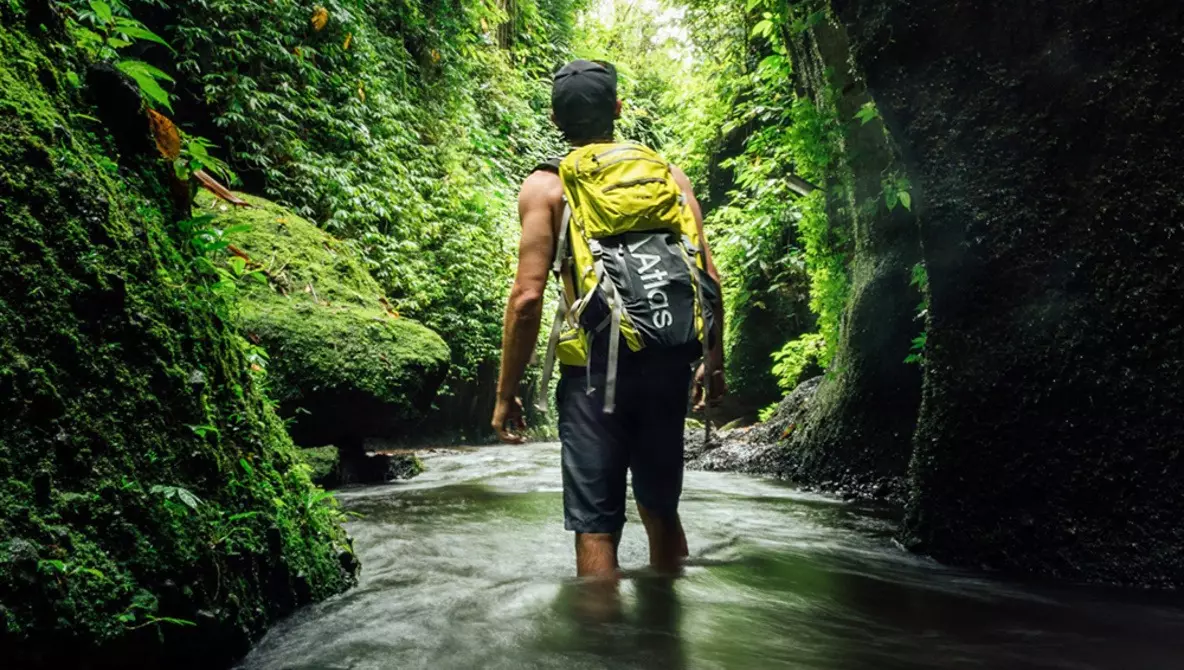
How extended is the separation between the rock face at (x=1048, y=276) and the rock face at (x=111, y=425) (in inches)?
116

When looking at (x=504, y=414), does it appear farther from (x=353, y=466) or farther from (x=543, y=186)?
(x=353, y=466)

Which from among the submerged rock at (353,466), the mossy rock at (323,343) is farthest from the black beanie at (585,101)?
the submerged rock at (353,466)

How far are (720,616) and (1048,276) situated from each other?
81.6 inches

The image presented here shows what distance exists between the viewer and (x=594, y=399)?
280cm

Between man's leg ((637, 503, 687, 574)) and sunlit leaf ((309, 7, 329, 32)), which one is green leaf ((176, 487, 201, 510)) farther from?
sunlit leaf ((309, 7, 329, 32))

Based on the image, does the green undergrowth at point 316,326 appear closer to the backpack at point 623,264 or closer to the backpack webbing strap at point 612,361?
the backpack at point 623,264

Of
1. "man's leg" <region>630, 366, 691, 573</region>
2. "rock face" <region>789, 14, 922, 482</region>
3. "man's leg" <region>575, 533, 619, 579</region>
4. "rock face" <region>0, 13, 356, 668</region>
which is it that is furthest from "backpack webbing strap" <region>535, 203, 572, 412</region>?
"rock face" <region>789, 14, 922, 482</region>

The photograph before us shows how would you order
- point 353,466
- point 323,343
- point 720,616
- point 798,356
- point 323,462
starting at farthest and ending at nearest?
point 798,356, point 353,466, point 323,462, point 323,343, point 720,616

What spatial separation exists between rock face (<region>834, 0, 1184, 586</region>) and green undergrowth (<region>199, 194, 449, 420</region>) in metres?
4.56

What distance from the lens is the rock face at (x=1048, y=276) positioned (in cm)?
295

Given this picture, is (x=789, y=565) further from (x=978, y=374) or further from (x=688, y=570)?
(x=978, y=374)

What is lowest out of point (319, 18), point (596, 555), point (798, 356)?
point (596, 555)

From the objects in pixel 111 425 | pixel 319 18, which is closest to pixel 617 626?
pixel 111 425

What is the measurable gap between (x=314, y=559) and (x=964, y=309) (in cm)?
307
